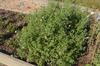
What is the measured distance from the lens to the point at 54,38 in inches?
226

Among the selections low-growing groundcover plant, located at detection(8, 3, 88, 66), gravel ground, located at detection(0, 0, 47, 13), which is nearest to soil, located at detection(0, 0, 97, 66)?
gravel ground, located at detection(0, 0, 47, 13)

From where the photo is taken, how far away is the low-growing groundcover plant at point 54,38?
5664 mm

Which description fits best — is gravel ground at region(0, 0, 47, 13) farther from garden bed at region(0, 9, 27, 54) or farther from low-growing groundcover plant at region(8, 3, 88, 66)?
low-growing groundcover plant at region(8, 3, 88, 66)

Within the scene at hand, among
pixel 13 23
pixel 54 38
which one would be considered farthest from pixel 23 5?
pixel 54 38

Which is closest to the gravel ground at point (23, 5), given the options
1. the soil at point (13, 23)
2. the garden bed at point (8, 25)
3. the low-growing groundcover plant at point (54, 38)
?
the soil at point (13, 23)

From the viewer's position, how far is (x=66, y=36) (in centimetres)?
566

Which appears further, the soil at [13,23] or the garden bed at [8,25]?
the garden bed at [8,25]

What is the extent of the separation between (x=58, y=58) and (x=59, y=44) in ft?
0.94

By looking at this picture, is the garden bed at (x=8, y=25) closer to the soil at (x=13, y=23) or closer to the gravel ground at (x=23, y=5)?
the soil at (x=13, y=23)

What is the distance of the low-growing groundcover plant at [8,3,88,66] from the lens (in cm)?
566

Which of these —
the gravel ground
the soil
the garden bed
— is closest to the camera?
the soil

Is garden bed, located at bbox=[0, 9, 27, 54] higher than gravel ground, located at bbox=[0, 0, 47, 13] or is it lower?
lower

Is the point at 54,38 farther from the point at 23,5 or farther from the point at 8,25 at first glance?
the point at 23,5

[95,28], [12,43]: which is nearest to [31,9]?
[12,43]
